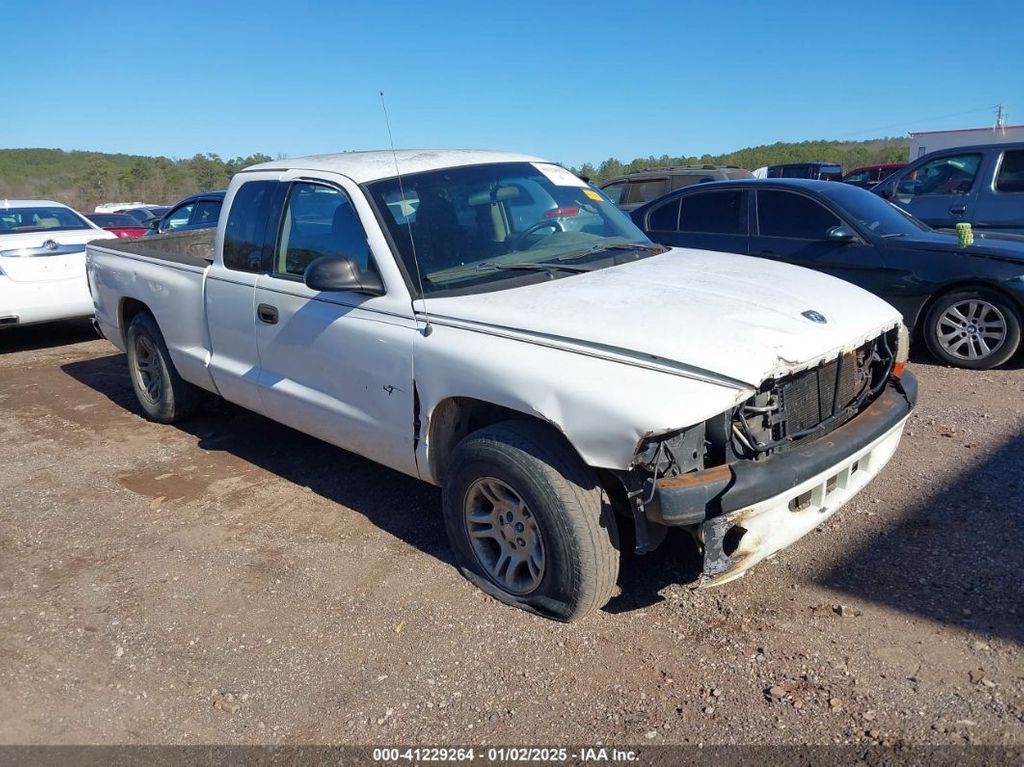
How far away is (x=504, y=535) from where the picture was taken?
3525 mm

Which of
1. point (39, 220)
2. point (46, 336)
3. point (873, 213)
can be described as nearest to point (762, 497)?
point (873, 213)

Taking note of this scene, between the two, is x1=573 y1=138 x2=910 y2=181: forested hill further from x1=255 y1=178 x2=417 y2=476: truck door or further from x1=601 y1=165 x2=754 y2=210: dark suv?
x1=255 y1=178 x2=417 y2=476: truck door

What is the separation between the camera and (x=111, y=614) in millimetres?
3713

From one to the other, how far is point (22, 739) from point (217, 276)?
279cm

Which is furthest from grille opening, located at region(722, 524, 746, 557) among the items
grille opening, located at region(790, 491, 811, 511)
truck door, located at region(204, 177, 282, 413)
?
truck door, located at region(204, 177, 282, 413)

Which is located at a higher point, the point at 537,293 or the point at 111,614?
the point at 537,293

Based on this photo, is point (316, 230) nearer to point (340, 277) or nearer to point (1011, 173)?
point (340, 277)

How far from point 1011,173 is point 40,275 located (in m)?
10.4

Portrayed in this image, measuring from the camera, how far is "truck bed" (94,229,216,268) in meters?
6.29

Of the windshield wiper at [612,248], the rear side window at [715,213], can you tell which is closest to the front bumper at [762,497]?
the windshield wiper at [612,248]

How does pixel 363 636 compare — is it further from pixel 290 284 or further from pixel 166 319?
pixel 166 319

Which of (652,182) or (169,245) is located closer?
(169,245)

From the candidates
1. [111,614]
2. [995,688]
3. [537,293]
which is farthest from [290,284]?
[995,688]

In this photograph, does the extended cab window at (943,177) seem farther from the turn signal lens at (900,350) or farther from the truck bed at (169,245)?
the truck bed at (169,245)
